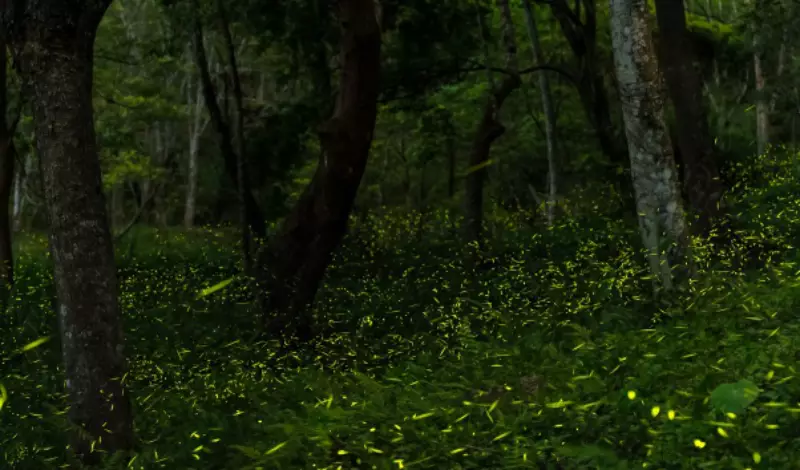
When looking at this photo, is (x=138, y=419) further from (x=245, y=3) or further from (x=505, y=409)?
(x=245, y=3)

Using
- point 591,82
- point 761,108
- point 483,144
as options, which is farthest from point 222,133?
point 761,108

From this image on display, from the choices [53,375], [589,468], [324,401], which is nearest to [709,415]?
[589,468]

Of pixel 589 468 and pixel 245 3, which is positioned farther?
pixel 245 3

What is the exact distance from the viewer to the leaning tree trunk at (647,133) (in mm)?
7965

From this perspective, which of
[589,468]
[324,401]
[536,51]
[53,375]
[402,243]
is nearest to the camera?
[589,468]

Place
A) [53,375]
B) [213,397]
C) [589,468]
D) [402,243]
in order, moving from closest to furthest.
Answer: [589,468] < [213,397] < [53,375] < [402,243]

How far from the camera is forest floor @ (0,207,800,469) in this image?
516 centimetres

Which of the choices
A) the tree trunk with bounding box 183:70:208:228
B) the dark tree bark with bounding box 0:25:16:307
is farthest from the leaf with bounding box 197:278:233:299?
the tree trunk with bounding box 183:70:208:228

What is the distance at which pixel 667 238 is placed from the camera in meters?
7.91

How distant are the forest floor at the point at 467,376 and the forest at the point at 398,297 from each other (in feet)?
0.09

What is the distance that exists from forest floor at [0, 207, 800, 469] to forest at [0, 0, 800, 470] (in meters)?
0.03

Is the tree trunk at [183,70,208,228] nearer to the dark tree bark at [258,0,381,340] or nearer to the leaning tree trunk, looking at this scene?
the dark tree bark at [258,0,381,340]

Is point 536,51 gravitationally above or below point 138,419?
above

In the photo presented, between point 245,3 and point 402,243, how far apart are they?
18.2 ft
